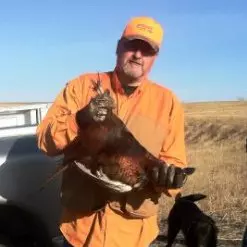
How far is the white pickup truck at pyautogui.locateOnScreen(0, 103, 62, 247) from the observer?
4.11 meters

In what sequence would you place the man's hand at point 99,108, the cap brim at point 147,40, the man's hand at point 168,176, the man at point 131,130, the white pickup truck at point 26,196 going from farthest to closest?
1. the white pickup truck at point 26,196
2. the cap brim at point 147,40
3. the man at point 131,130
4. the man's hand at point 168,176
5. the man's hand at point 99,108

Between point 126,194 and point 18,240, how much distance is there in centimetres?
119

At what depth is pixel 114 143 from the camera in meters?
3.18

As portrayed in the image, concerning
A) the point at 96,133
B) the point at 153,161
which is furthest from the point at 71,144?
the point at 153,161

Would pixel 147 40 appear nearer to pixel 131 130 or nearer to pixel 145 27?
pixel 145 27

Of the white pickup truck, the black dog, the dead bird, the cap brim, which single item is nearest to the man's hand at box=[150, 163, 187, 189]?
the dead bird

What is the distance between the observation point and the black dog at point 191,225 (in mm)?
6652

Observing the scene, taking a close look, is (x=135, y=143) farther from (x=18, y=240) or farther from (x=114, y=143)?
(x=18, y=240)

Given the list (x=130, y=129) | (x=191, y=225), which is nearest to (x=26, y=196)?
(x=130, y=129)

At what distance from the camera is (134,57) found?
11.8 ft

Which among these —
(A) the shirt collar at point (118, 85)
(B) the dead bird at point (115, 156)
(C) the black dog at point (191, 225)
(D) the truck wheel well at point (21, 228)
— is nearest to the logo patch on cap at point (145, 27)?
(A) the shirt collar at point (118, 85)

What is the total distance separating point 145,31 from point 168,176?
888 millimetres

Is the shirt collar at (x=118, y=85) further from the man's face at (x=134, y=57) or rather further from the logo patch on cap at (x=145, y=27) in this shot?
the logo patch on cap at (x=145, y=27)

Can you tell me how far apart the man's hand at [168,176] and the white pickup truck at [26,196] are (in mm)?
1249
